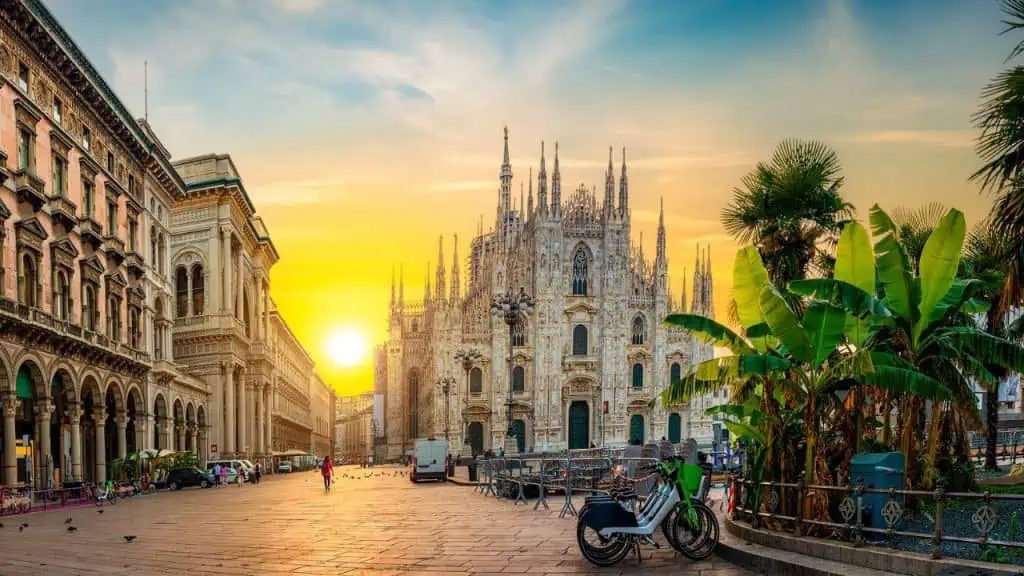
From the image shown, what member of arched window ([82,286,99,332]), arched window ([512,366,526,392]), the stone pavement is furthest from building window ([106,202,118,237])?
arched window ([512,366,526,392])

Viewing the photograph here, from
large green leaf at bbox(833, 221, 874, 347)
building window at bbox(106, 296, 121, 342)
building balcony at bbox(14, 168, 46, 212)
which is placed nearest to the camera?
large green leaf at bbox(833, 221, 874, 347)

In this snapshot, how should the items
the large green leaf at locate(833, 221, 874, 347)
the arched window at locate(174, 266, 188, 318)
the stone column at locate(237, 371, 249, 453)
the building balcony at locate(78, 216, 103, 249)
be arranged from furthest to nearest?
the stone column at locate(237, 371, 249, 453) → the arched window at locate(174, 266, 188, 318) → the building balcony at locate(78, 216, 103, 249) → the large green leaf at locate(833, 221, 874, 347)

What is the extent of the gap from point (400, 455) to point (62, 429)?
65.7 metres

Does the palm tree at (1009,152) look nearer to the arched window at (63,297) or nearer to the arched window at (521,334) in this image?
the arched window at (63,297)

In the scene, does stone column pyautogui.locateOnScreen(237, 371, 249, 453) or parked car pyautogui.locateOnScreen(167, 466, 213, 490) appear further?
stone column pyautogui.locateOnScreen(237, 371, 249, 453)

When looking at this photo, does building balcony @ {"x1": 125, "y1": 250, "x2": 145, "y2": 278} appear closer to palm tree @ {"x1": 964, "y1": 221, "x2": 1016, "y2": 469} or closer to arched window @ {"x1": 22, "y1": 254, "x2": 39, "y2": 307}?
arched window @ {"x1": 22, "y1": 254, "x2": 39, "y2": 307}

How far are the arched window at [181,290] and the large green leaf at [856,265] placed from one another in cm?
4855

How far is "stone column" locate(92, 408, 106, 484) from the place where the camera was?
32969mm

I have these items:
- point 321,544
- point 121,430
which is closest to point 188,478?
point 121,430

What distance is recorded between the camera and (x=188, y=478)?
40094 millimetres

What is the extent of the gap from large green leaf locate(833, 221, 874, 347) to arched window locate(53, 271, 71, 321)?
25.4 meters

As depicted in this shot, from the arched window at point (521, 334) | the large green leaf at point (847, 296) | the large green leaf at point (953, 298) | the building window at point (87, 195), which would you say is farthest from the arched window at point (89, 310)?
the arched window at point (521, 334)

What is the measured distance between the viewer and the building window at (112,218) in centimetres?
3544

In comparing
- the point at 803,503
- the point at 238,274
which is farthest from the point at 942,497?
the point at 238,274
